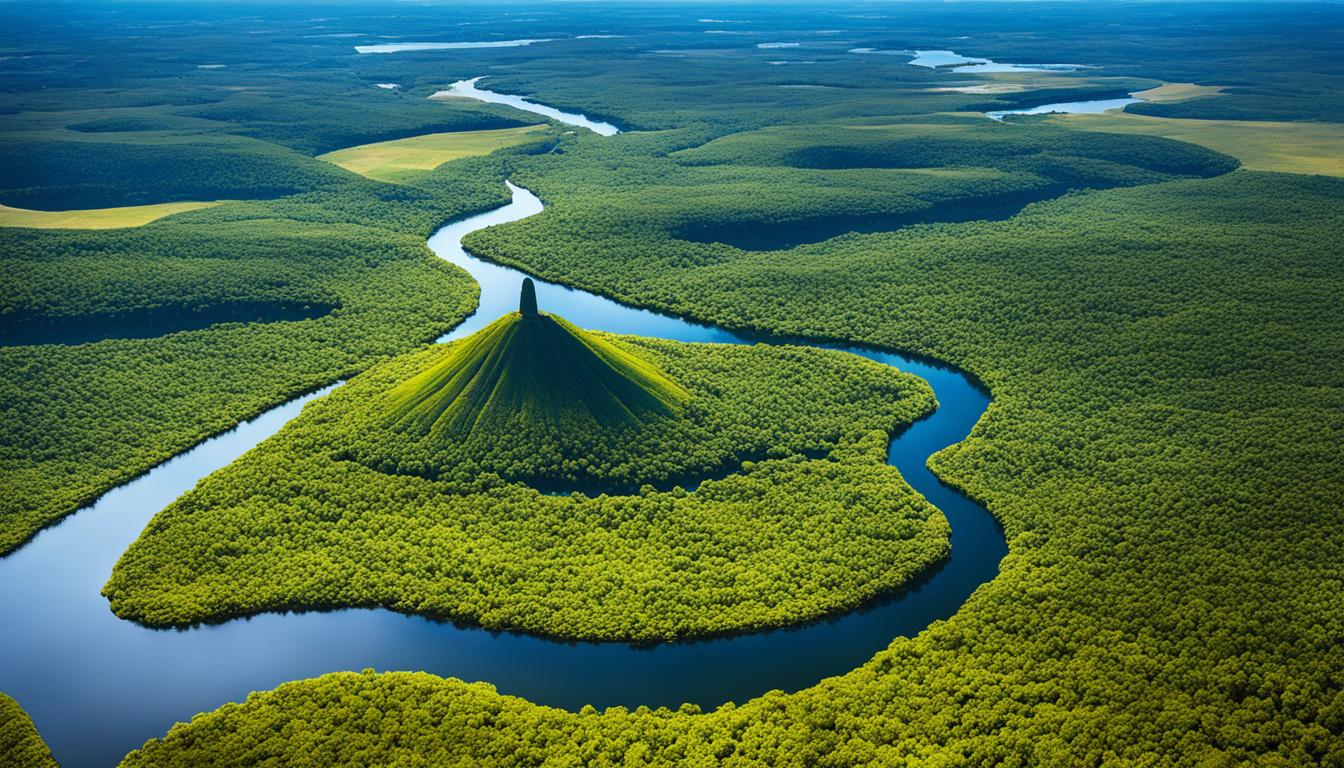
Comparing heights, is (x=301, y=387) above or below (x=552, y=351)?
below

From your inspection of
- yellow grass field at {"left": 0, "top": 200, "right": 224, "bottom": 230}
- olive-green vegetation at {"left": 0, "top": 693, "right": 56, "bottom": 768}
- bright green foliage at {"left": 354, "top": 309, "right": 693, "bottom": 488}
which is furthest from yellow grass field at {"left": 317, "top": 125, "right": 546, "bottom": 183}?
olive-green vegetation at {"left": 0, "top": 693, "right": 56, "bottom": 768}

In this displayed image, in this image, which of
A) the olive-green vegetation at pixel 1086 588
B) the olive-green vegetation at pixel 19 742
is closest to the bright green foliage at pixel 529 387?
the olive-green vegetation at pixel 1086 588

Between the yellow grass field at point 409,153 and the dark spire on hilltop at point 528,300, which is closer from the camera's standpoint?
the dark spire on hilltop at point 528,300

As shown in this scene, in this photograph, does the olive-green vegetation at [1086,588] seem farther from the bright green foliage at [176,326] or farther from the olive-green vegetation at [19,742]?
the bright green foliage at [176,326]

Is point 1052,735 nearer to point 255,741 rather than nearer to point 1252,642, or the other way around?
point 1252,642

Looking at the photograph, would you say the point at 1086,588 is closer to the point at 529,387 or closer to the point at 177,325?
the point at 529,387

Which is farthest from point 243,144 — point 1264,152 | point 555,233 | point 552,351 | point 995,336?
point 1264,152
